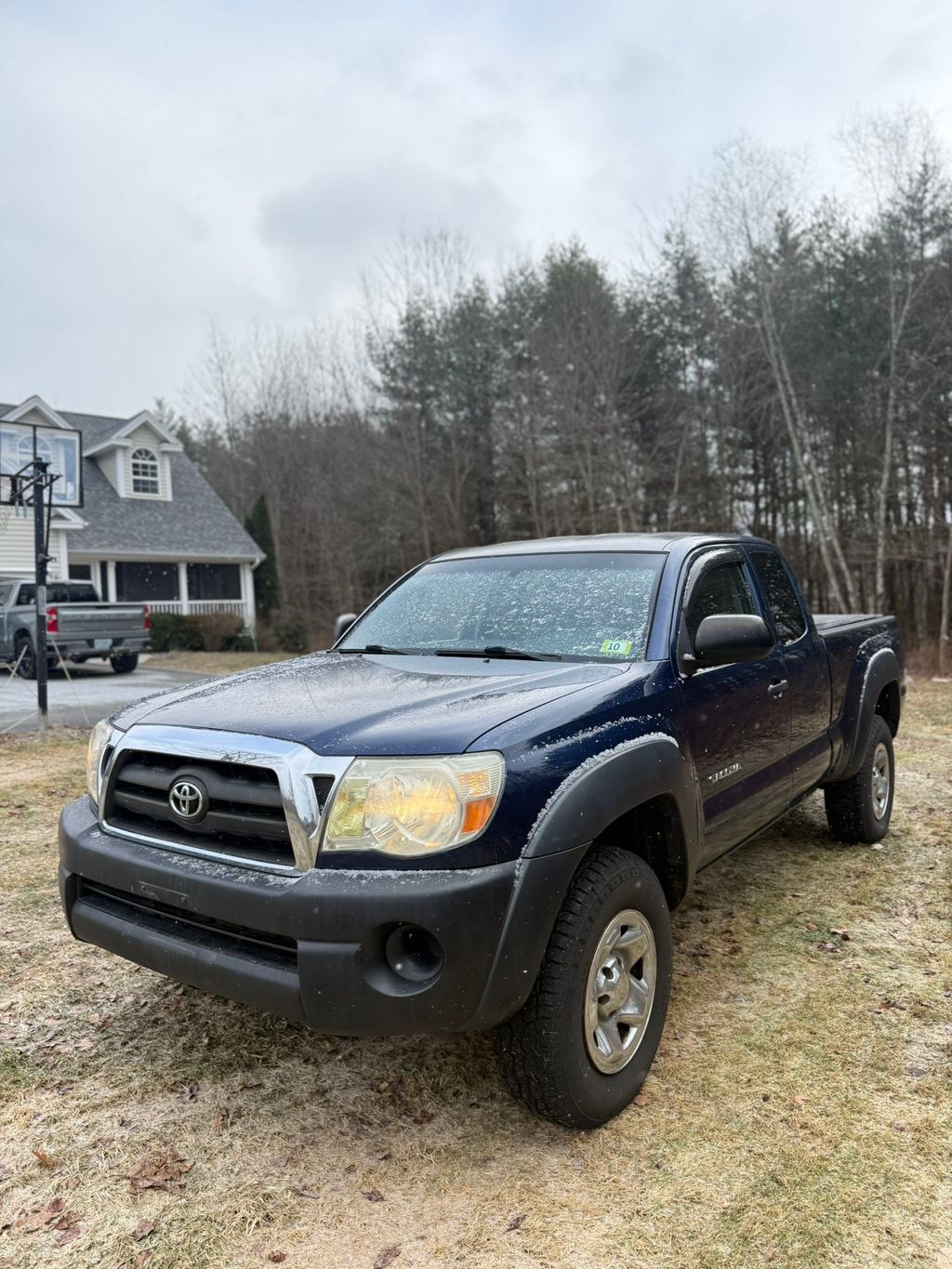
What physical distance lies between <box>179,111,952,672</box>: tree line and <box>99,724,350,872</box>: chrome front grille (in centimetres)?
1550

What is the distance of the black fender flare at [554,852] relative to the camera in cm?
223

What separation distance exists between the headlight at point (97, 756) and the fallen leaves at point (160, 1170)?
108cm

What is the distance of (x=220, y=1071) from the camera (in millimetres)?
2951

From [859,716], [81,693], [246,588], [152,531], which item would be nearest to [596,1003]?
[859,716]

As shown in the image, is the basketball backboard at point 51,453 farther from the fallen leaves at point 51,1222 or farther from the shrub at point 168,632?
the fallen leaves at point 51,1222

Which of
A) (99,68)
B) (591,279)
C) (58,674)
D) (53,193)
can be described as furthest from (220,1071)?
(591,279)

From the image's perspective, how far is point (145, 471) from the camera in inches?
1016

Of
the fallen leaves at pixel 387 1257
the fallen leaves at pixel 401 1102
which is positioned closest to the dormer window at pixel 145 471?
the fallen leaves at pixel 401 1102

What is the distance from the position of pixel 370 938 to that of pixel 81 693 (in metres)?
13.1

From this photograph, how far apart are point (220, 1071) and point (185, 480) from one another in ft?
86.5

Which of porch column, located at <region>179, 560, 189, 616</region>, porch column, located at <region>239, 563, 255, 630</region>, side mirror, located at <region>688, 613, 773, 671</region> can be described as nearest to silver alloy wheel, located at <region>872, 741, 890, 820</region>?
side mirror, located at <region>688, 613, 773, 671</region>

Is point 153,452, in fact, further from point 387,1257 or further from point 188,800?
point 387,1257

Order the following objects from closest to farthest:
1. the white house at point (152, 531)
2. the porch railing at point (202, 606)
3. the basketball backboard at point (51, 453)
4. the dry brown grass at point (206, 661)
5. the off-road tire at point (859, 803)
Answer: the off-road tire at point (859, 803) → the basketball backboard at point (51, 453) → the dry brown grass at point (206, 661) → the white house at point (152, 531) → the porch railing at point (202, 606)

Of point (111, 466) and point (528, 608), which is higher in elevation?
point (111, 466)
